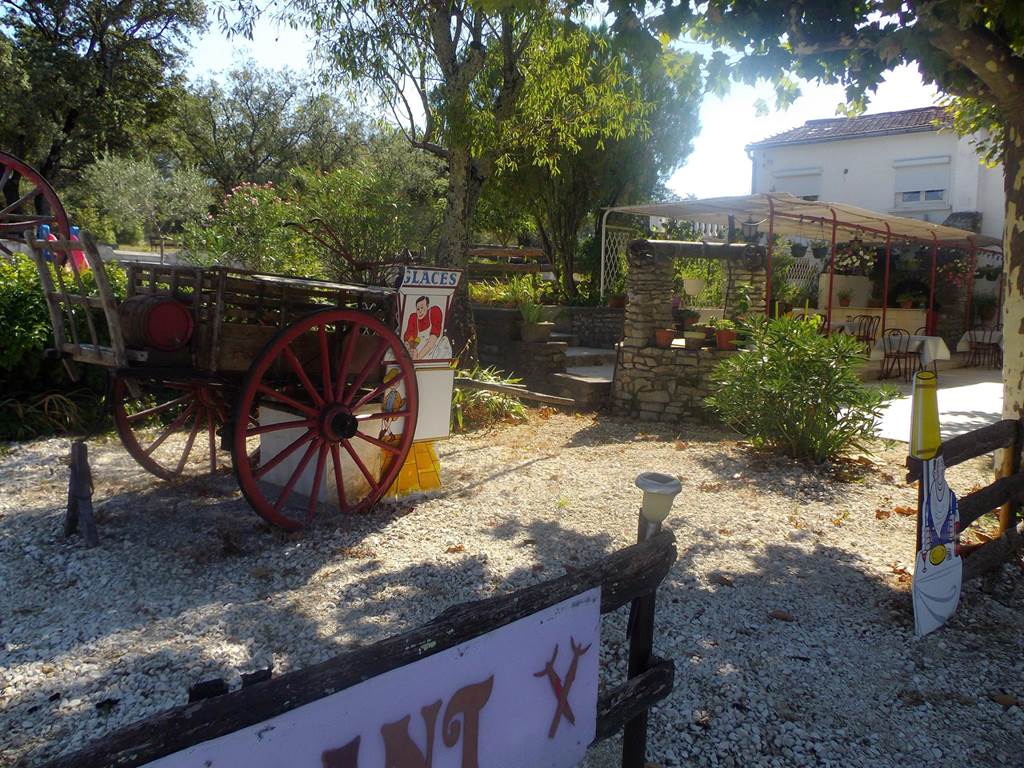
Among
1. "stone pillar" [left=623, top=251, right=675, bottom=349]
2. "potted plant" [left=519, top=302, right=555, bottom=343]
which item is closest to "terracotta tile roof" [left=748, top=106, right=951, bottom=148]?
"potted plant" [left=519, top=302, right=555, bottom=343]

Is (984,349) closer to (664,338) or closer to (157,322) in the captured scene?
(664,338)

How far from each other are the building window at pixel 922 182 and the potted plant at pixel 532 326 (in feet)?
43.5

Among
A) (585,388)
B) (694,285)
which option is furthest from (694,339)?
(694,285)

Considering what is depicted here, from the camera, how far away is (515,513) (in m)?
5.27

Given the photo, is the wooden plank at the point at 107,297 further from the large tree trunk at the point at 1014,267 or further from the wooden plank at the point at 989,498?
the large tree trunk at the point at 1014,267

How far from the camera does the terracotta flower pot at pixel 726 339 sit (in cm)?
864

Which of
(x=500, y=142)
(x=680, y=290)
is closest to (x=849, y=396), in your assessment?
(x=500, y=142)

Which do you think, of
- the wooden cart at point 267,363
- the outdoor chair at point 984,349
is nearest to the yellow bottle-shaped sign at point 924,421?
the wooden cart at point 267,363

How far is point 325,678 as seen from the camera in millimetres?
1413

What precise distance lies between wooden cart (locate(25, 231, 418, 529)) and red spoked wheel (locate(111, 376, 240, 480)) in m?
0.02

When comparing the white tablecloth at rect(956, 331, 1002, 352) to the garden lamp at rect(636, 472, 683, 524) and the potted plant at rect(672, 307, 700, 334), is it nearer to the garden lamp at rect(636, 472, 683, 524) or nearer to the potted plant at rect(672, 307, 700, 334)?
the potted plant at rect(672, 307, 700, 334)

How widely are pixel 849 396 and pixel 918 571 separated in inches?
116

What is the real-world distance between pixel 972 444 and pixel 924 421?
0.78 metres

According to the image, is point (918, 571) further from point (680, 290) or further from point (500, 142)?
point (680, 290)
